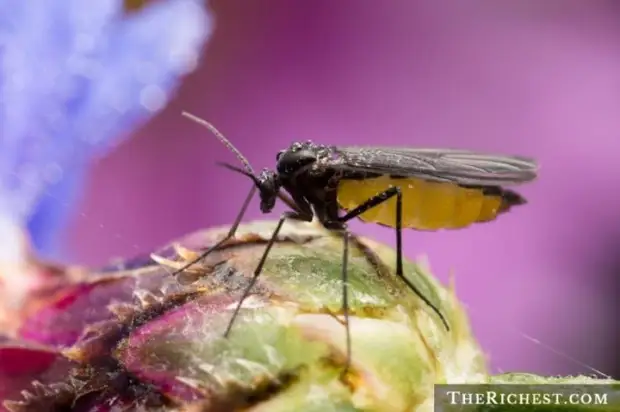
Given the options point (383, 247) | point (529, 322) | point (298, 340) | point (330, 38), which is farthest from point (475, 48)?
point (298, 340)

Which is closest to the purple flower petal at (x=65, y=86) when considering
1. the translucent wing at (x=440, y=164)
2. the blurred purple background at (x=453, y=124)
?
the blurred purple background at (x=453, y=124)

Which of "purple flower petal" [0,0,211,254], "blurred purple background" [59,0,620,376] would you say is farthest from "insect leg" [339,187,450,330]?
"blurred purple background" [59,0,620,376]

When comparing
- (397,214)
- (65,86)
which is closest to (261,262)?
(397,214)

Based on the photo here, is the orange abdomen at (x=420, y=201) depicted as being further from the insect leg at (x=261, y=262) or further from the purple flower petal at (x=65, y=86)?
the purple flower petal at (x=65, y=86)

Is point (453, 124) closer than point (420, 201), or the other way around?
point (420, 201)

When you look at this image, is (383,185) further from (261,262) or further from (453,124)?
(453,124)

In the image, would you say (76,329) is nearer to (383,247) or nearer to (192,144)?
(383,247)
